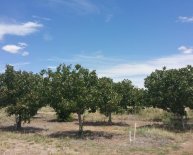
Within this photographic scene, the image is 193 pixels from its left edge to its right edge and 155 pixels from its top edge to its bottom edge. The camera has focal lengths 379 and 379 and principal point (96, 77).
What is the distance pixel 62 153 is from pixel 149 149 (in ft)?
23.9

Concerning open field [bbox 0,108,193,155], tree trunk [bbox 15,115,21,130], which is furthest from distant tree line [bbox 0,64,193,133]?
open field [bbox 0,108,193,155]

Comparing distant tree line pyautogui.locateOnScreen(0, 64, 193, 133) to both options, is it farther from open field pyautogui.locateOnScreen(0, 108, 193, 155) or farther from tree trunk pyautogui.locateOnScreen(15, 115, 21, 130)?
open field pyautogui.locateOnScreen(0, 108, 193, 155)

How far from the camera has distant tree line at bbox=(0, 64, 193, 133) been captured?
36.4 m

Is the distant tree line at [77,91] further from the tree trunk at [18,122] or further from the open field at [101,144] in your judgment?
the open field at [101,144]

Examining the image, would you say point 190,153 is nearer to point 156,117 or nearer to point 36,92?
point 36,92

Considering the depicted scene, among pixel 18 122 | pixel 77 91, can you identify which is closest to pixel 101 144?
pixel 77 91

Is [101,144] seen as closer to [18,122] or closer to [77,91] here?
[77,91]

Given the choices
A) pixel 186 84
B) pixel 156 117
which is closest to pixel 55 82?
pixel 186 84

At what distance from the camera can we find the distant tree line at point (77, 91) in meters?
36.4

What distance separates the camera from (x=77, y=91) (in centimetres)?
3631

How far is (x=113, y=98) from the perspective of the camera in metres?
38.1

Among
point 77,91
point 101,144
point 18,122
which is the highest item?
Answer: point 77,91

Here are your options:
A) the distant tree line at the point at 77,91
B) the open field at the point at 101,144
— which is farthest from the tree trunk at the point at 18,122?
the open field at the point at 101,144

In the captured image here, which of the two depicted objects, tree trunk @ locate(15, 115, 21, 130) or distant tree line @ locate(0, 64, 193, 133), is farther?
tree trunk @ locate(15, 115, 21, 130)
